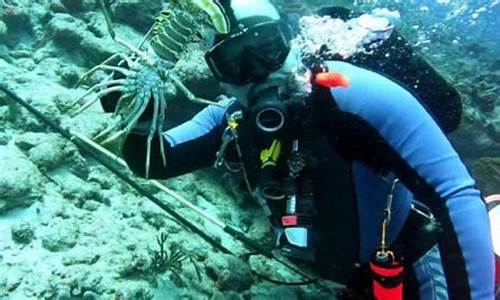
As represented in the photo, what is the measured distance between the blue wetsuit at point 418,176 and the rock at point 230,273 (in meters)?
1.11

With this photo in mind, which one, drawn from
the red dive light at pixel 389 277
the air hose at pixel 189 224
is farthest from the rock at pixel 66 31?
the red dive light at pixel 389 277

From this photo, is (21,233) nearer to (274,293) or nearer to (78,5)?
(274,293)

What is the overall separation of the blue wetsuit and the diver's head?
31cm

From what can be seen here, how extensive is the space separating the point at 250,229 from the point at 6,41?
3802 millimetres

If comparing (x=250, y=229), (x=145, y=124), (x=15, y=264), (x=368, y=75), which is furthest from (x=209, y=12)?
(x=250, y=229)

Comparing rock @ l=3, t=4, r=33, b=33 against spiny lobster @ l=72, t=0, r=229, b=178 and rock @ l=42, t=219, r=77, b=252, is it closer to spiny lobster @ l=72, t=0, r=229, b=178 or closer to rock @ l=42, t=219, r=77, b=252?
rock @ l=42, t=219, r=77, b=252

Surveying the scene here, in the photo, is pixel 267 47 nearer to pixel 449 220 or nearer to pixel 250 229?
pixel 449 220

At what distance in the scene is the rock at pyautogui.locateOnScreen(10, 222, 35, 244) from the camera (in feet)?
10.0

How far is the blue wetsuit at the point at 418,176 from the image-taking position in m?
2.14

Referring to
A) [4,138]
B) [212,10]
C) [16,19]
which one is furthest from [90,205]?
[16,19]

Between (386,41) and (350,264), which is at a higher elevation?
(386,41)

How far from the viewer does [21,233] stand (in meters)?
3.06

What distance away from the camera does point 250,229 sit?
4352 mm

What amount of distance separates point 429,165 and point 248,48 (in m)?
1.04
